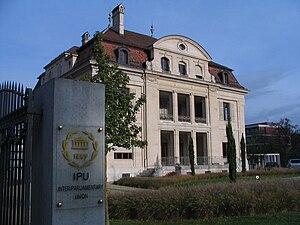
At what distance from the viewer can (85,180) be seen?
4820 mm

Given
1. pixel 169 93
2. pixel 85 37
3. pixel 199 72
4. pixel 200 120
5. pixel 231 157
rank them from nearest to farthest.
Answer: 1. pixel 231 157
2. pixel 169 93
3. pixel 85 37
4. pixel 200 120
5. pixel 199 72

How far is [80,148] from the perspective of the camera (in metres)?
4.82

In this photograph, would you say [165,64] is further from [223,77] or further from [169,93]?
[223,77]

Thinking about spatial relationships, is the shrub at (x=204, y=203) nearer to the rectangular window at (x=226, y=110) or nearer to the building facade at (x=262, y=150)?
the rectangular window at (x=226, y=110)

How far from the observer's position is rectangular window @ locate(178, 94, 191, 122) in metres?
35.6

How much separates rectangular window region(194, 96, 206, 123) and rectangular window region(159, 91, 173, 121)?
3342mm

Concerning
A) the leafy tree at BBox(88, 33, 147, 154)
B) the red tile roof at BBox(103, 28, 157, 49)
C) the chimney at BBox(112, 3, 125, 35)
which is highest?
the chimney at BBox(112, 3, 125, 35)

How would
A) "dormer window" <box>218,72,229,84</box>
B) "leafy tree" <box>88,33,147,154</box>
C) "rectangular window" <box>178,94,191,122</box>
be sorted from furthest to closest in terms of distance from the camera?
"dormer window" <box>218,72,229,84</box> < "rectangular window" <box>178,94,191,122</box> < "leafy tree" <box>88,33,147,154</box>

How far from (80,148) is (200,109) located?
3578cm

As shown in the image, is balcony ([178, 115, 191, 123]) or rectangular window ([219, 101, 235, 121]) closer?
balcony ([178, 115, 191, 123])

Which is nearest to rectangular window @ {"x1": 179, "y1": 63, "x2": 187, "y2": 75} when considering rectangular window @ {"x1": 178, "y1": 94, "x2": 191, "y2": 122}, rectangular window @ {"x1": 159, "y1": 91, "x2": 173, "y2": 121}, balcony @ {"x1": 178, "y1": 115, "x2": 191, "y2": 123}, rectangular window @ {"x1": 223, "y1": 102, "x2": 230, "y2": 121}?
rectangular window @ {"x1": 178, "y1": 94, "x2": 191, "y2": 122}

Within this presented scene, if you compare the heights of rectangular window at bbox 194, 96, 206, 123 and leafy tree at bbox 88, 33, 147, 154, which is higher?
rectangular window at bbox 194, 96, 206, 123

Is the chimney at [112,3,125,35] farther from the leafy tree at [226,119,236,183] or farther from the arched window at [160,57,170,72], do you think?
the leafy tree at [226,119,236,183]

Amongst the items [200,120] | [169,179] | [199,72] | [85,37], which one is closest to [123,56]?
[85,37]
